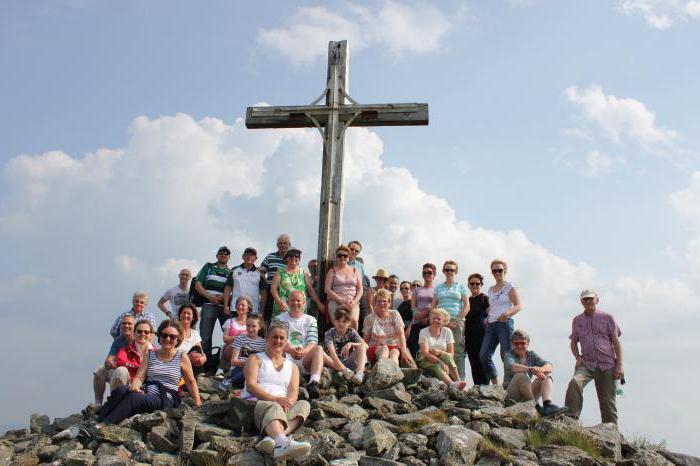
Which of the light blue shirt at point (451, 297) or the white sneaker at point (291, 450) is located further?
the light blue shirt at point (451, 297)

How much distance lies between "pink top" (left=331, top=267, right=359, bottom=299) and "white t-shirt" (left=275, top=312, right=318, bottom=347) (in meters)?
1.40

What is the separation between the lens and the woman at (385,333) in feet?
35.1

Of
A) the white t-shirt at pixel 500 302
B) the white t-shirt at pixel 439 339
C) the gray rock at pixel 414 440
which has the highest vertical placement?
the white t-shirt at pixel 500 302

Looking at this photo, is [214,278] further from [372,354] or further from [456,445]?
[456,445]

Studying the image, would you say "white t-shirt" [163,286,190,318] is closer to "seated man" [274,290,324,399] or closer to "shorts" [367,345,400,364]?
"seated man" [274,290,324,399]

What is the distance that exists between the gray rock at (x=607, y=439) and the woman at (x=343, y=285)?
407 cm

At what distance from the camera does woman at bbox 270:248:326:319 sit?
1153 cm

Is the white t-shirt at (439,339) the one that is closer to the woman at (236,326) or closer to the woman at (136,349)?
the woman at (236,326)

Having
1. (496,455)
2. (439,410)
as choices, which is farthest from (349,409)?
(496,455)

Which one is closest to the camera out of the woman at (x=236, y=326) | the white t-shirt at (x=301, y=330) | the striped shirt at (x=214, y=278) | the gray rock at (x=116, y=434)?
the gray rock at (x=116, y=434)

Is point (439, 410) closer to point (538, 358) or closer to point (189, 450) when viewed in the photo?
point (538, 358)

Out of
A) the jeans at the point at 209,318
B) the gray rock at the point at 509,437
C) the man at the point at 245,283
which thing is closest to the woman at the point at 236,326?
the man at the point at 245,283

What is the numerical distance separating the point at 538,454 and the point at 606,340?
119 inches

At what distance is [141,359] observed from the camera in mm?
9484
